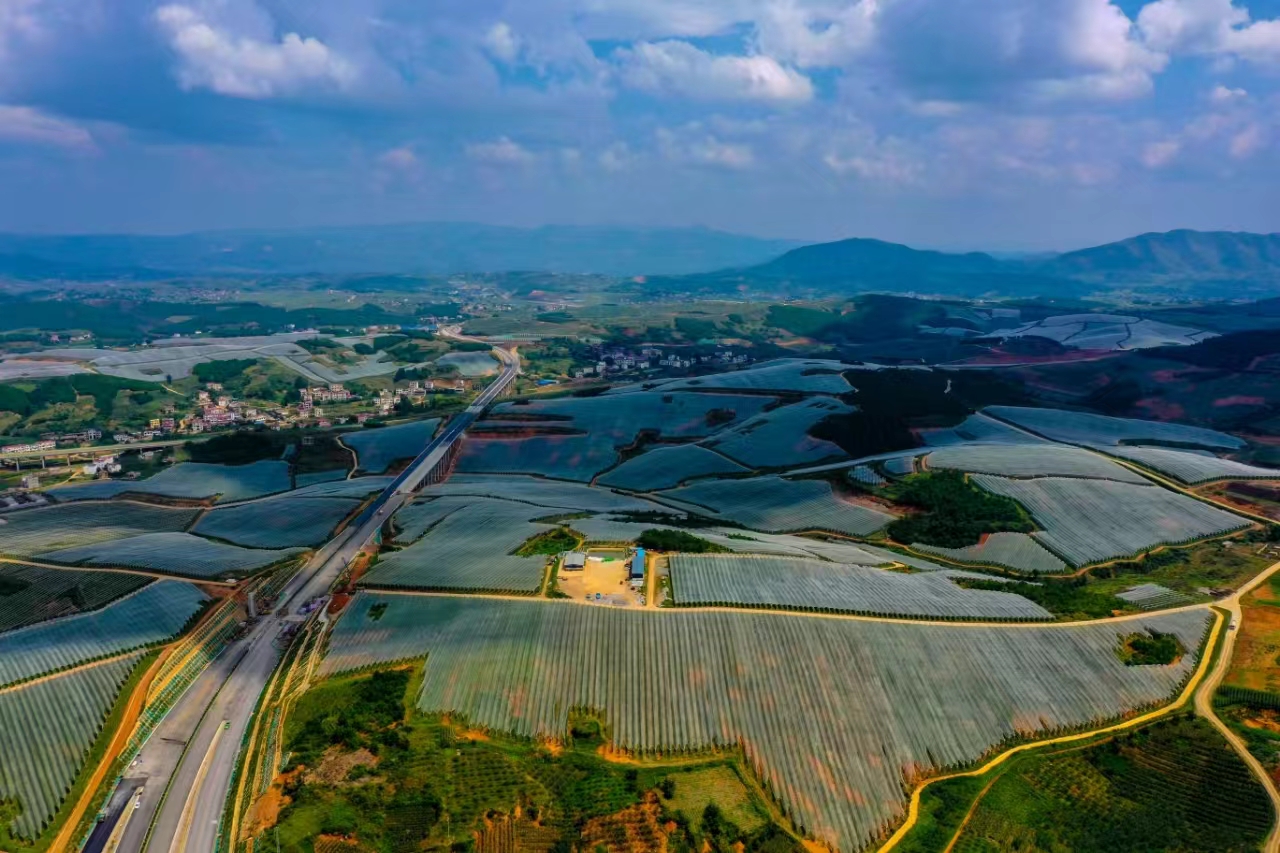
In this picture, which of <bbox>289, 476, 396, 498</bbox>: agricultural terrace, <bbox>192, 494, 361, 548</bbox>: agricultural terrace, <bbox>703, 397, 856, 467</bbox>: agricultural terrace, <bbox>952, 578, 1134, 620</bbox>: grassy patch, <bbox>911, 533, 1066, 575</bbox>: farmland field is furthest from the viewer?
<bbox>703, 397, 856, 467</bbox>: agricultural terrace

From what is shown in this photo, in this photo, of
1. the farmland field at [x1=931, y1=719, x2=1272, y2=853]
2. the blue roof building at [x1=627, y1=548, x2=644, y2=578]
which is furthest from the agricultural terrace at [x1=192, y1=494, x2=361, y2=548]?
the farmland field at [x1=931, y1=719, x2=1272, y2=853]

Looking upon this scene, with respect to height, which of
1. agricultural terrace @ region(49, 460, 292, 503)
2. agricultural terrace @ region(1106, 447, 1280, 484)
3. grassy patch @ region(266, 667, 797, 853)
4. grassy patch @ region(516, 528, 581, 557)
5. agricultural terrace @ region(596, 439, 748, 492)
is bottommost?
agricultural terrace @ region(49, 460, 292, 503)

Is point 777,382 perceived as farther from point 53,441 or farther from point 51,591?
point 53,441

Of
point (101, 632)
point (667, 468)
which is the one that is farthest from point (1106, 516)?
point (101, 632)

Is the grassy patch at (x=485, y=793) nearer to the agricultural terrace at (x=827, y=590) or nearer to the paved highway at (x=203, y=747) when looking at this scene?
the paved highway at (x=203, y=747)

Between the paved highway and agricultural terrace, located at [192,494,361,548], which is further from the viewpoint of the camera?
agricultural terrace, located at [192,494,361,548]

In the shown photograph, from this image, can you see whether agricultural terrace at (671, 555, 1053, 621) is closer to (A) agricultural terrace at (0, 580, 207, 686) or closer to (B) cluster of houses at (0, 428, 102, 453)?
(A) agricultural terrace at (0, 580, 207, 686)
